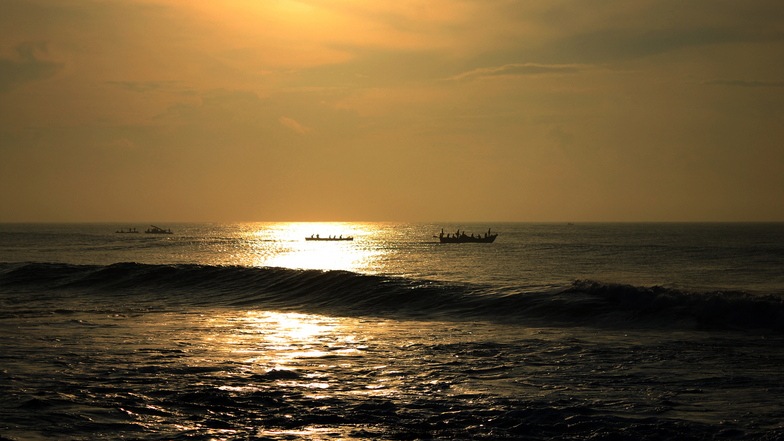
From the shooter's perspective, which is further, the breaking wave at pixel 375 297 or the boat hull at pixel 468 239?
the boat hull at pixel 468 239

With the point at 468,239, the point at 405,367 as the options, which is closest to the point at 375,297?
the point at 405,367

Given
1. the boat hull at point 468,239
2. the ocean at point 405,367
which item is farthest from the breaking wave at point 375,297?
the boat hull at point 468,239

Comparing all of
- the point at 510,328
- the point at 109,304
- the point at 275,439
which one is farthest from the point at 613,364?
the point at 109,304

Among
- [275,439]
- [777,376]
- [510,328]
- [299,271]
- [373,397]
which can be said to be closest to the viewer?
[275,439]

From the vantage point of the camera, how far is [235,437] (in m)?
8.41

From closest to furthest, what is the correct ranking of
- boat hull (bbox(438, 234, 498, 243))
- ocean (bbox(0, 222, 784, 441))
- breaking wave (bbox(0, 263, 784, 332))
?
ocean (bbox(0, 222, 784, 441))
breaking wave (bbox(0, 263, 784, 332))
boat hull (bbox(438, 234, 498, 243))

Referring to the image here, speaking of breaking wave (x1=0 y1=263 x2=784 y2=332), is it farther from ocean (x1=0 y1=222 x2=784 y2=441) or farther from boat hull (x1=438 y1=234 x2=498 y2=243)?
boat hull (x1=438 y1=234 x2=498 y2=243)

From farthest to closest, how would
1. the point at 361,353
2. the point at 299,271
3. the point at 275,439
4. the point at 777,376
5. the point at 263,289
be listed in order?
the point at 299,271 → the point at 263,289 → the point at 361,353 → the point at 777,376 → the point at 275,439

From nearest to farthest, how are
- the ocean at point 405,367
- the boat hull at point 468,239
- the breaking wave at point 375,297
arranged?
the ocean at point 405,367
the breaking wave at point 375,297
the boat hull at point 468,239

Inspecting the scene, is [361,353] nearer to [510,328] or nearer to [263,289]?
[510,328]

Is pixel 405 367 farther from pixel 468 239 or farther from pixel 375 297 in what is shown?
pixel 468 239

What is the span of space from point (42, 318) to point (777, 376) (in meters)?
23.4

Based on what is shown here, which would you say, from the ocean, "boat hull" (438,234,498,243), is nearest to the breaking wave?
the ocean

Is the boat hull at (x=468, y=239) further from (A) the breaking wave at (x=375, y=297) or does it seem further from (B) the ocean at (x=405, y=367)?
(B) the ocean at (x=405, y=367)
